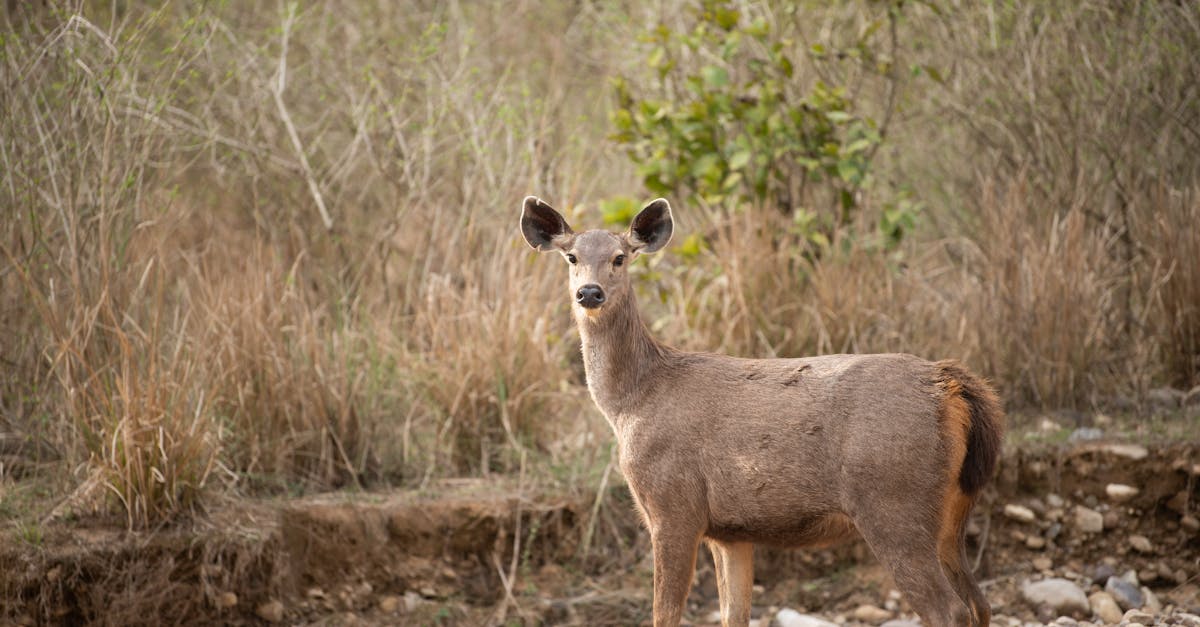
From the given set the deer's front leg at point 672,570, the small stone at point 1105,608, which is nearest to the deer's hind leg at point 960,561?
the deer's front leg at point 672,570

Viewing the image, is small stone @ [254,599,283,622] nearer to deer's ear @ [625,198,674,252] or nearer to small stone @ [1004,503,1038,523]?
deer's ear @ [625,198,674,252]

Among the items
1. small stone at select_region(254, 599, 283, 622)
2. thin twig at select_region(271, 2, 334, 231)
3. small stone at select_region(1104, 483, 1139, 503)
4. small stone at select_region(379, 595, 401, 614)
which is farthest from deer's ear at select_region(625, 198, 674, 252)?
thin twig at select_region(271, 2, 334, 231)

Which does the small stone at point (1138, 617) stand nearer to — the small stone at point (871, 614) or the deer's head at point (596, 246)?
the small stone at point (871, 614)

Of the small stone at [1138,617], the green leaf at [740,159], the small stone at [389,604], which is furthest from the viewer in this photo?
the green leaf at [740,159]

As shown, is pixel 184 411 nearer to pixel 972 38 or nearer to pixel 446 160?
pixel 446 160

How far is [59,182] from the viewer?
7910 mm

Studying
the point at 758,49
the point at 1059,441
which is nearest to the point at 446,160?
the point at 758,49

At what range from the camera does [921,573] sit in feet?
16.5

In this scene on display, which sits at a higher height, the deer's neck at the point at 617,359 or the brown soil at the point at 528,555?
the deer's neck at the point at 617,359

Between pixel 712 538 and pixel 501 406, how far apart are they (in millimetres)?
3167

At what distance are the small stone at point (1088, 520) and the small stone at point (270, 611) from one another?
192 inches

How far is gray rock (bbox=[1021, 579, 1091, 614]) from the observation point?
7.35 meters

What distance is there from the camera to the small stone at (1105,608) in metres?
7.16

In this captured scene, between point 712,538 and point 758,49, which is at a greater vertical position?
point 758,49
